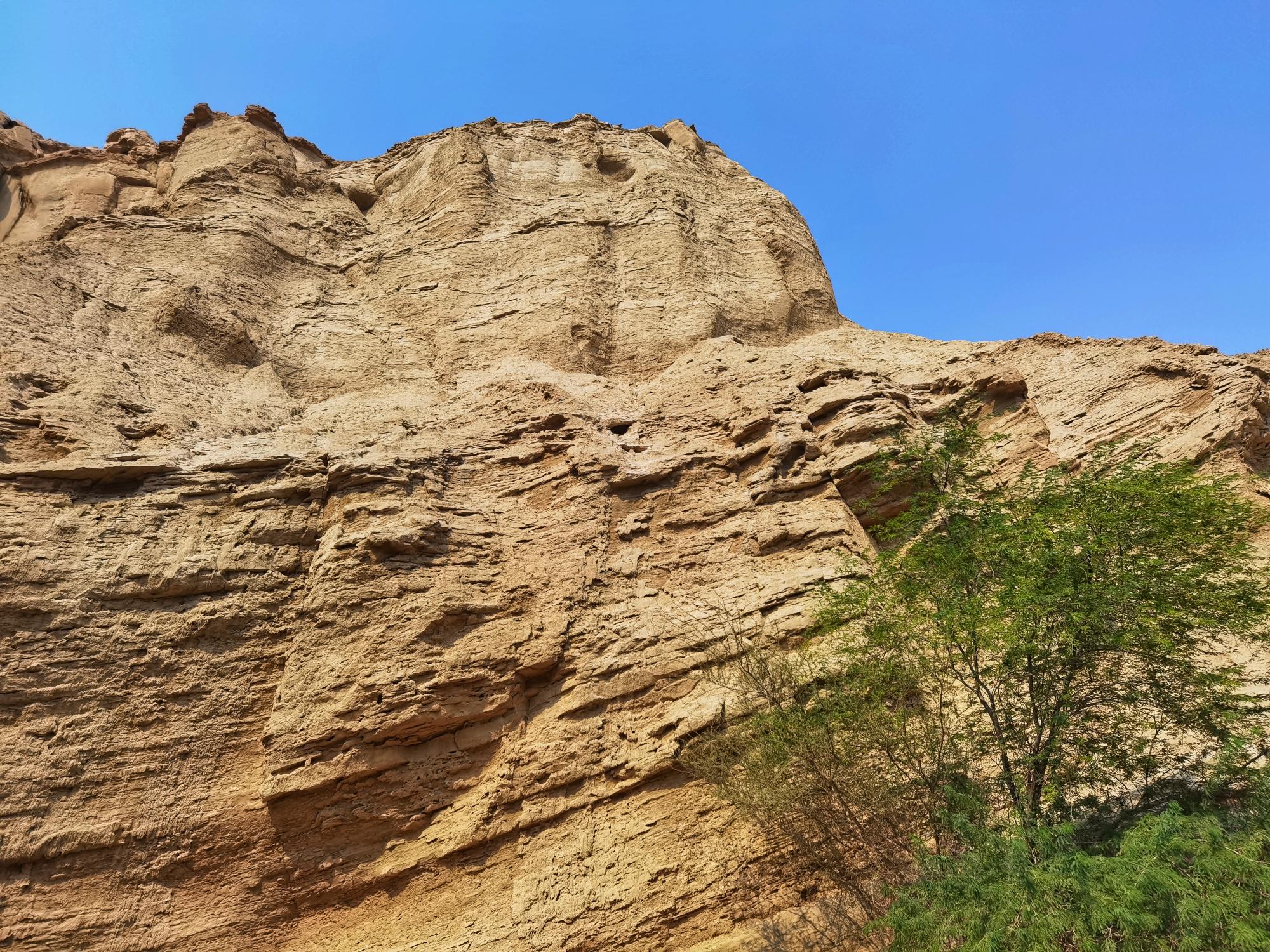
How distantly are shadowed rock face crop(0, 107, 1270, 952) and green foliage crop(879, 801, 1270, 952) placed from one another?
2.92 metres

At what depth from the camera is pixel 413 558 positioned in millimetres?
12117

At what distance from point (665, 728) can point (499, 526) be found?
4.20m

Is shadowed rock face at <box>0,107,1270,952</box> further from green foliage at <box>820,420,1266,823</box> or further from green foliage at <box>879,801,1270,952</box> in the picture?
green foliage at <box>879,801,1270,952</box>

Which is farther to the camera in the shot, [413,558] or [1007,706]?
[413,558]

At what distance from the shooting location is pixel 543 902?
9.75 metres

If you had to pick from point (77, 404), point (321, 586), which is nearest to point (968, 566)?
point (321, 586)

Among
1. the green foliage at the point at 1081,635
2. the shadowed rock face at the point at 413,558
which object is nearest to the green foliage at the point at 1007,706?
the green foliage at the point at 1081,635

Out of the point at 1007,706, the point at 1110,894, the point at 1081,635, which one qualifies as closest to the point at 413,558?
the point at 1007,706

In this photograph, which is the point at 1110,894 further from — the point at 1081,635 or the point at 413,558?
the point at 413,558

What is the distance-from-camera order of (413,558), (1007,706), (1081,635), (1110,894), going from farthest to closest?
(413,558) < (1007,706) < (1081,635) < (1110,894)

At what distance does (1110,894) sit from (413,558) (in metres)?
9.15

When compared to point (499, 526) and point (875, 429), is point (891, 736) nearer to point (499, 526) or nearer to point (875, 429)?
point (875, 429)

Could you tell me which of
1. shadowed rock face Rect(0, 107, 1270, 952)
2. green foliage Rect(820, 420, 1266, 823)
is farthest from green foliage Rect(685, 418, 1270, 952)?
shadowed rock face Rect(0, 107, 1270, 952)

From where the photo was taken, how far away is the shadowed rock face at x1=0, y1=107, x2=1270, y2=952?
1005 centimetres
